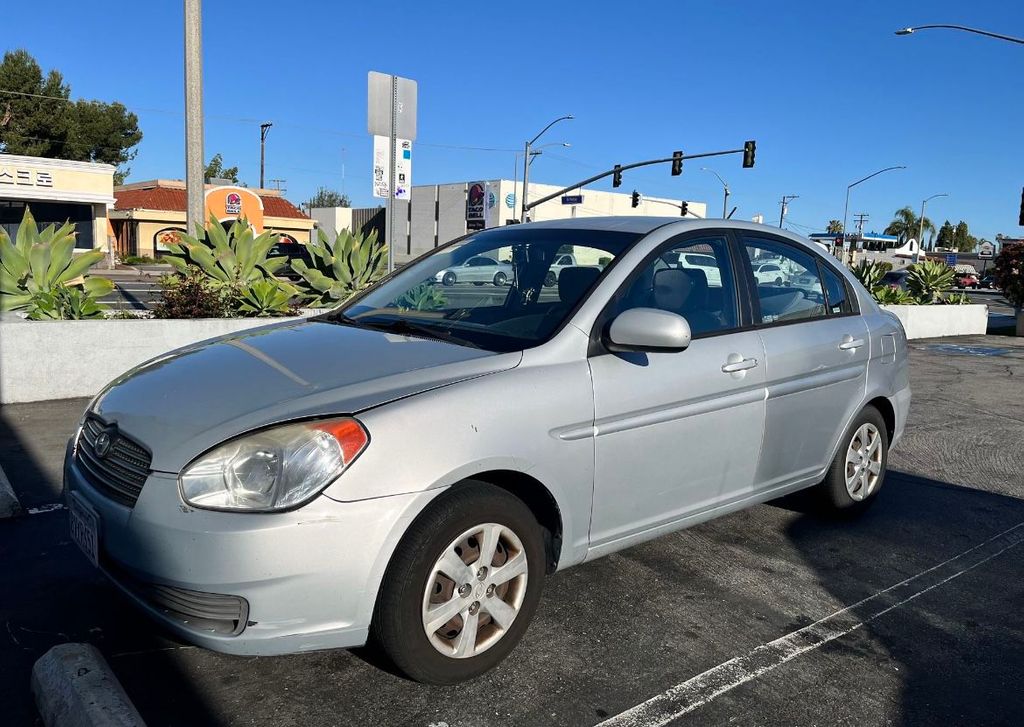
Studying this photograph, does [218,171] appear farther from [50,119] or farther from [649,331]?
[649,331]

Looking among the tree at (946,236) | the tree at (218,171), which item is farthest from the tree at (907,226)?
the tree at (218,171)

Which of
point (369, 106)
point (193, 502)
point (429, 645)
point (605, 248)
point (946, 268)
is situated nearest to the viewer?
point (193, 502)

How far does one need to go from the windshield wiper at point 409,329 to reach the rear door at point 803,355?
1.61 metres

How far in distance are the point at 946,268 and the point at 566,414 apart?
19.5m

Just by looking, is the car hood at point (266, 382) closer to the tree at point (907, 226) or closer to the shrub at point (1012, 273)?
the shrub at point (1012, 273)

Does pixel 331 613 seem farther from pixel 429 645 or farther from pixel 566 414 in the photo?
pixel 566 414

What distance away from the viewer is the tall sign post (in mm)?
9641

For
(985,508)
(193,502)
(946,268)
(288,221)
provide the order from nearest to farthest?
(193,502) → (985,508) → (946,268) → (288,221)

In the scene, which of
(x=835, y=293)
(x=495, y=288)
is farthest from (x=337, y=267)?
(x=835, y=293)

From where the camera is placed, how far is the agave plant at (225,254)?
952cm

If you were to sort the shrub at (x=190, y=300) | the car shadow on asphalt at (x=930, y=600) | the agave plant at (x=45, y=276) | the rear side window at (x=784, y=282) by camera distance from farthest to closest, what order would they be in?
the shrub at (x=190, y=300)
the agave plant at (x=45, y=276)
the rear side window at (x=784, y=282)
the car shadow on asphalt at (x=930, y=600)

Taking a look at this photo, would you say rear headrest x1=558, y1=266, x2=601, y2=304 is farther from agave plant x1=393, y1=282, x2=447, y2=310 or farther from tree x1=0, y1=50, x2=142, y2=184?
tree x1=0, y1=50, x2=142, y2=184

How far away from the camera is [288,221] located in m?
47.4

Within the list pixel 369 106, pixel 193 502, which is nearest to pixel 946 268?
pixel 369 106
